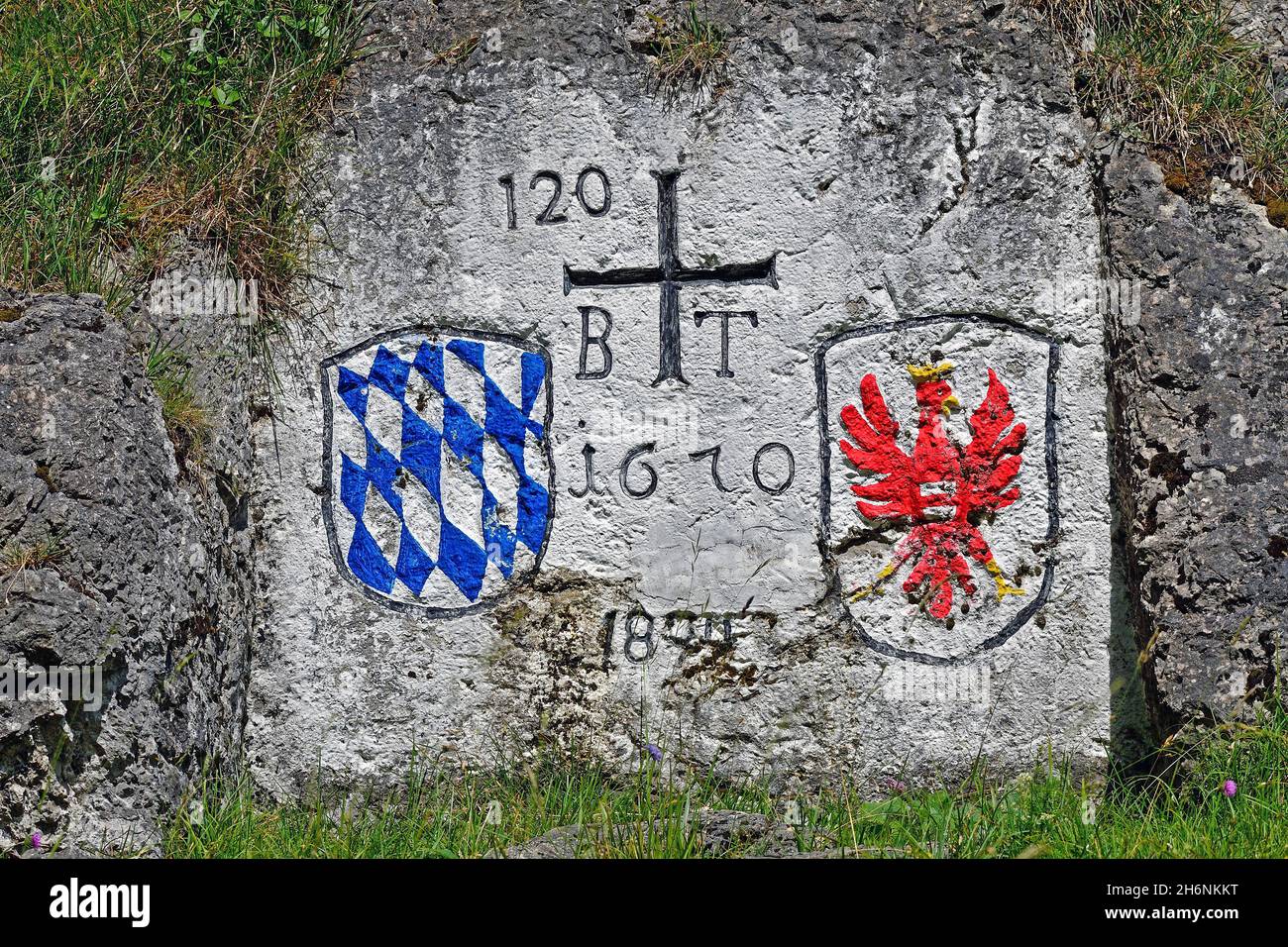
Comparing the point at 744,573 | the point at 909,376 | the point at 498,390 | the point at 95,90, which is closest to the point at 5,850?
the point at 498,390

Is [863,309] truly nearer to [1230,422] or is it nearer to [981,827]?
[1230,422]

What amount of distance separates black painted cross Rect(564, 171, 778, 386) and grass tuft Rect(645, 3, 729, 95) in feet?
0.76

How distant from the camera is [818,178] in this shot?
9.30ft

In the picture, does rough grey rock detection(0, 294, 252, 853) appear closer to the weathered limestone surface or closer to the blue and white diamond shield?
the blue and white diamond shield

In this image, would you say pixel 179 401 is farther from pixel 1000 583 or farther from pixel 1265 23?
pixel 1265 23

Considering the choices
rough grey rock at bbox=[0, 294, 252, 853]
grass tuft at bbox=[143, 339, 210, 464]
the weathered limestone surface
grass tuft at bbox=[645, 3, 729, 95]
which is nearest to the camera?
rough grey rock at bbox=[0, 294, 252, 853]

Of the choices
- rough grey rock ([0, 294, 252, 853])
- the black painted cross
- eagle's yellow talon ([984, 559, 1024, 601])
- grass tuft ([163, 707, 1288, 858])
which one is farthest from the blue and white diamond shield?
eagle's yellow talon ([984, 559, 1024, 601])

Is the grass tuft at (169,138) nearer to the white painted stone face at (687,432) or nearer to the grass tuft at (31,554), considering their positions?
the white painted stone face at (687,432)

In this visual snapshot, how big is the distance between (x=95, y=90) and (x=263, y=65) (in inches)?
17.4

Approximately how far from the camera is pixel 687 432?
9.42ft

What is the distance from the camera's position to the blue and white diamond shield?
9.44ft

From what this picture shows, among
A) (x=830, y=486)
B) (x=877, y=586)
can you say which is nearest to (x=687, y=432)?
(x=830, y=486)

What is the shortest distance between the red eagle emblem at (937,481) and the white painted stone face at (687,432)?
0.09ft

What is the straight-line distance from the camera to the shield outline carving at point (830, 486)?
9.18 ft
